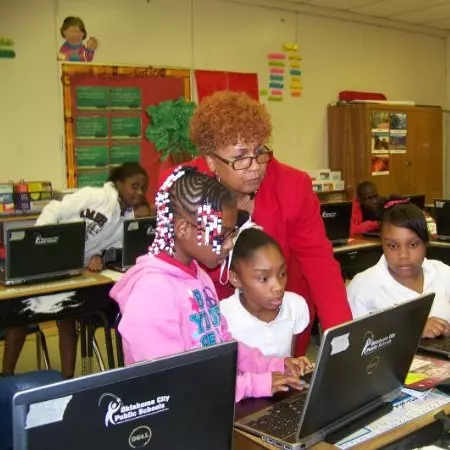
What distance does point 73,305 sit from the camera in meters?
3.08

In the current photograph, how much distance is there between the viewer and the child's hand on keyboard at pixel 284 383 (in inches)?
→ 56.3

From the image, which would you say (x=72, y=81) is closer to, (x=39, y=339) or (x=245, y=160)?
(x=39, y=339)

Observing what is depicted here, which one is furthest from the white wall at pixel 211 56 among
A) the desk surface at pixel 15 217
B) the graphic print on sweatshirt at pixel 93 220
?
the graphic print on sweatshirt at pixel 93 220

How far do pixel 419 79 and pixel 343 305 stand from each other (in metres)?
6.56

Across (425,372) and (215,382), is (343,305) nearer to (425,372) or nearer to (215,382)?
(425,372)

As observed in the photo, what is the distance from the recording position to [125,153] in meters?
5.22

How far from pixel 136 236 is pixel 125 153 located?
209cm

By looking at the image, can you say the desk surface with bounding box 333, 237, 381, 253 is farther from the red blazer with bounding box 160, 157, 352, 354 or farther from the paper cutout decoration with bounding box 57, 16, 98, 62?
the paper cutout decoration with bounding box 57, 16, 98, 62

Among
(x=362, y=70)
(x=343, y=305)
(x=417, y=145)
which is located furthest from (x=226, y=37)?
(x=343, y=305)

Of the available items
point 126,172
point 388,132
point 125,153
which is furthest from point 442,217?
point 125,153

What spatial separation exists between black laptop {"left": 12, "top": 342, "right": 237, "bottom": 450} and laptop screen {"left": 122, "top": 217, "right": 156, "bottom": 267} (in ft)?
7.44

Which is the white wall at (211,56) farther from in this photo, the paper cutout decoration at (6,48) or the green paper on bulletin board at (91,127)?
the green paper on bulletin board at (91,127)

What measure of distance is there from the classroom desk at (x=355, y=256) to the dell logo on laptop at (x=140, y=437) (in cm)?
324

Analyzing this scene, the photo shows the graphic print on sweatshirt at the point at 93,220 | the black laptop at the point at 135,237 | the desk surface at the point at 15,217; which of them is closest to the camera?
the black laptop at the point at 135,237
